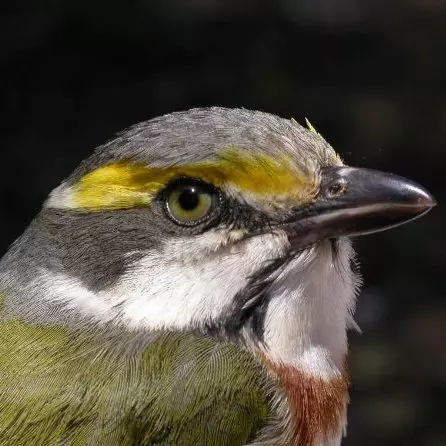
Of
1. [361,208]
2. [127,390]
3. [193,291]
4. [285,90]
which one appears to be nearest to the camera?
[127,390]

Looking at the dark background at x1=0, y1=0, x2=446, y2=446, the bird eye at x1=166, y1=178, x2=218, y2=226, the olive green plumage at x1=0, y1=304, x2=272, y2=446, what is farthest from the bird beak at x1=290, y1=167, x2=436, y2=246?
the dark background at x1=0, y1=0, x2=446, y2=446

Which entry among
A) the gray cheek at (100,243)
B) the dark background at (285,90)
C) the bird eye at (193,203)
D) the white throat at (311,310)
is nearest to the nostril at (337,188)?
the white throat at (311,310)

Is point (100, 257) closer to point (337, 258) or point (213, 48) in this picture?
point (337, 258)

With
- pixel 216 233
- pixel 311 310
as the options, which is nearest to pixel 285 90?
pixel 311 310

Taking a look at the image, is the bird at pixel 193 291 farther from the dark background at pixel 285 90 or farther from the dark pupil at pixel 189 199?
the dark background at pixel 285 90

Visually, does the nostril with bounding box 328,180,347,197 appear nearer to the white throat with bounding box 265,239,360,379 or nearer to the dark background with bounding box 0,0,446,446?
the white throat with bounding box 265,239,360,379

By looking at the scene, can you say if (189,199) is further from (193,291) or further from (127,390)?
(127,390)

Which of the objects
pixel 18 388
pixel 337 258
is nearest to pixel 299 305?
pixel 337 258
